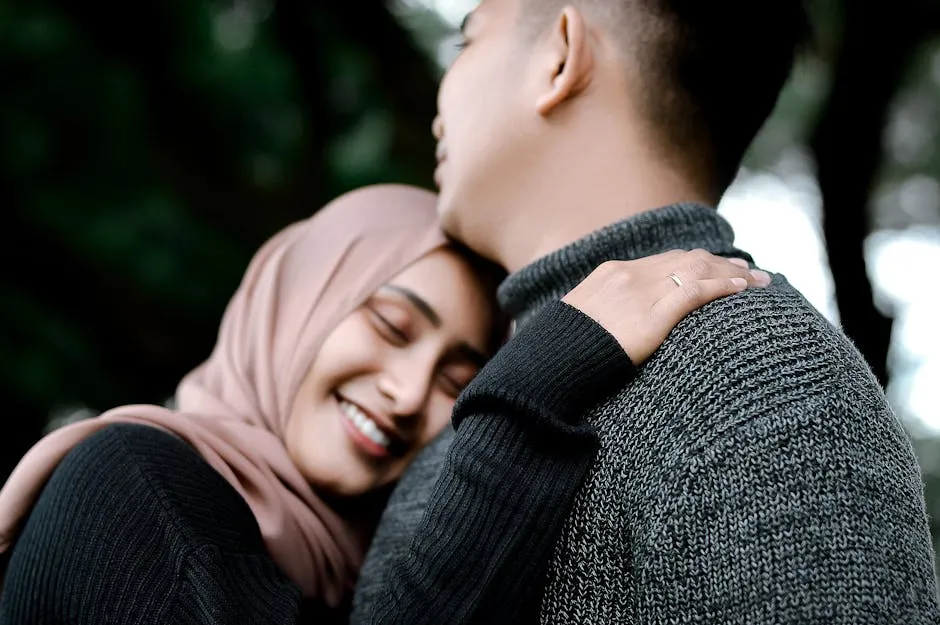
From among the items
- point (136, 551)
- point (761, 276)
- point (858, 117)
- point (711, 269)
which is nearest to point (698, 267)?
point (711, 269)

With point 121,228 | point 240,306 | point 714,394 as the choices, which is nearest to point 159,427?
point 240,306

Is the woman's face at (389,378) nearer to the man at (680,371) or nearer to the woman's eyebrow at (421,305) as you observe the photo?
the woman's eyebrow at (421,305)

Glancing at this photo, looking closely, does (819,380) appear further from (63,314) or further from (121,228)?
(63,314)

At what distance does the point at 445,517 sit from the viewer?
4.23 feet

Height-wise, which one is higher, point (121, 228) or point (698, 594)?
point (698, 594)

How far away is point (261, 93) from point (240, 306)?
2.10 m

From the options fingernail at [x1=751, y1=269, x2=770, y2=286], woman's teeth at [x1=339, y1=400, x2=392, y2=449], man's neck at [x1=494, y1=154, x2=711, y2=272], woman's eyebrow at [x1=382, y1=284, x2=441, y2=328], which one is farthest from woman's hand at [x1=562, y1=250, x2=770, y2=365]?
woman's teeth at [x1=339, y1=400, x2=392, y2=449]

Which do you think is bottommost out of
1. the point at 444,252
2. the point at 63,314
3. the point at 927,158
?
the point at 63,314

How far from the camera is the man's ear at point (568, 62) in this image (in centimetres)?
165

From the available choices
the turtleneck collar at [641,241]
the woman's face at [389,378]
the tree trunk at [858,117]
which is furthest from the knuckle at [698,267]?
the tree trunk at [858,117]

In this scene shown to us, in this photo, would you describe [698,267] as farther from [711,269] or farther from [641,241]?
[641,241]

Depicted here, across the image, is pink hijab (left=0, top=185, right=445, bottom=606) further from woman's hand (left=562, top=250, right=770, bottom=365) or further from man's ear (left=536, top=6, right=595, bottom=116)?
woman's hand (left=562, top=250, right=770, bottom=365)

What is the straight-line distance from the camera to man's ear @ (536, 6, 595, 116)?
5.40 ft

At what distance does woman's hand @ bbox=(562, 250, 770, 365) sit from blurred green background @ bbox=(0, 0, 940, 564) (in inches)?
79.1
